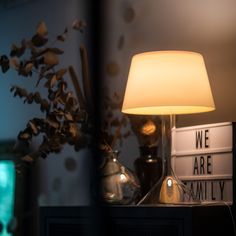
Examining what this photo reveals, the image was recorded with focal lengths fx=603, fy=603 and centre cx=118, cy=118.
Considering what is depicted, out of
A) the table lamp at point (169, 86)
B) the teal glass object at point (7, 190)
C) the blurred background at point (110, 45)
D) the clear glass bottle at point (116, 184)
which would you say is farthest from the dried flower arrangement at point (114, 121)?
the teal glass object at point (7, 190)

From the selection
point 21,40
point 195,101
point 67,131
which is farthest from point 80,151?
point 21,40

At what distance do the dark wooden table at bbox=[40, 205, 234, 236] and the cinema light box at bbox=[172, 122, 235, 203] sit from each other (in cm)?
8

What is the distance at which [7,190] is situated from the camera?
2.29 meters

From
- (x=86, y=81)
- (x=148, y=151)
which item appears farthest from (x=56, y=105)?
(x=148, y=151)

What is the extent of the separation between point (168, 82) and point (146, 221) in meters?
0.35

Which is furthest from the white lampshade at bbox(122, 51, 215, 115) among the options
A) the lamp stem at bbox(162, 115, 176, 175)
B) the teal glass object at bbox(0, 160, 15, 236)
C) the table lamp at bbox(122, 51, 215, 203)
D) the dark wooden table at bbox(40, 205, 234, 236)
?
the teal glass object at bbox(0, 160, 15, 236)

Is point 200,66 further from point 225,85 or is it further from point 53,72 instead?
point 53,72

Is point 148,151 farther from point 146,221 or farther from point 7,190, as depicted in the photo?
point 7,190

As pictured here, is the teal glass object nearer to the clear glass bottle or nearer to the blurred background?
the blurred background

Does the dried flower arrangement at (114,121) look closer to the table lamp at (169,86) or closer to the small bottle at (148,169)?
the small bottle at (148,169)

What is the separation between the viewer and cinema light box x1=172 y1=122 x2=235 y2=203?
155cm

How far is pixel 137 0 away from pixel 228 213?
0.88m

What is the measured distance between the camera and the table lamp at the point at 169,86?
4.87ft

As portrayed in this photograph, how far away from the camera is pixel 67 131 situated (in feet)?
5.98
